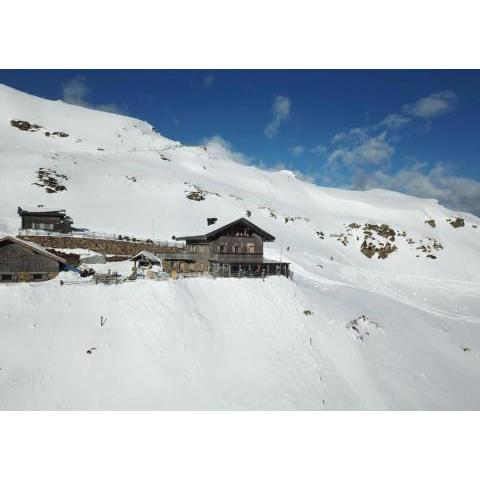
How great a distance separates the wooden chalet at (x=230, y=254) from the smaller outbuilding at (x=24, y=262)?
1299 centimetres

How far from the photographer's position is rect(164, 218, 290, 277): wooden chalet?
40000 millimetres

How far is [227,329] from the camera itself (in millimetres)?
28938

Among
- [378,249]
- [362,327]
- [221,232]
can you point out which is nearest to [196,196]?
[378,249]

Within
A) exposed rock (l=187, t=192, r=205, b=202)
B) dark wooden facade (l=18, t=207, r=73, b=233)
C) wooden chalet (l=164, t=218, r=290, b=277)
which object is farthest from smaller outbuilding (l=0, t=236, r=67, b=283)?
exposed rock (l=187, t=192, r=205, b=202)

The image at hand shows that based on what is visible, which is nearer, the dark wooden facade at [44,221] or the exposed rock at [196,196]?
the dark wooden facade at [44,221]

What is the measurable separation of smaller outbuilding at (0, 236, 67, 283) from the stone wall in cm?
1494

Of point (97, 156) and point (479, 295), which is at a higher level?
point (97, 156)

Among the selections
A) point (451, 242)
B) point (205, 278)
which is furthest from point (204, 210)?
point (451, 242)

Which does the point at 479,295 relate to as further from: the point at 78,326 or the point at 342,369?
the point at 78,326

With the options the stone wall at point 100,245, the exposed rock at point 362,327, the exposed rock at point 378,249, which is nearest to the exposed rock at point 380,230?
the exposed rock at point 378,249

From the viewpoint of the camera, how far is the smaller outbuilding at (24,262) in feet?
102

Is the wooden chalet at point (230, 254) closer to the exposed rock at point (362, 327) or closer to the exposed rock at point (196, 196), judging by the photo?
the exposed rock at point (362, 327)

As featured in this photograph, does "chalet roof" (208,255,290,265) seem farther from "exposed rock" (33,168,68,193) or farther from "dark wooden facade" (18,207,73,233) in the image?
"exposed rock" (33,168,68,193)

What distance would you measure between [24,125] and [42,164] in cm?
5748
